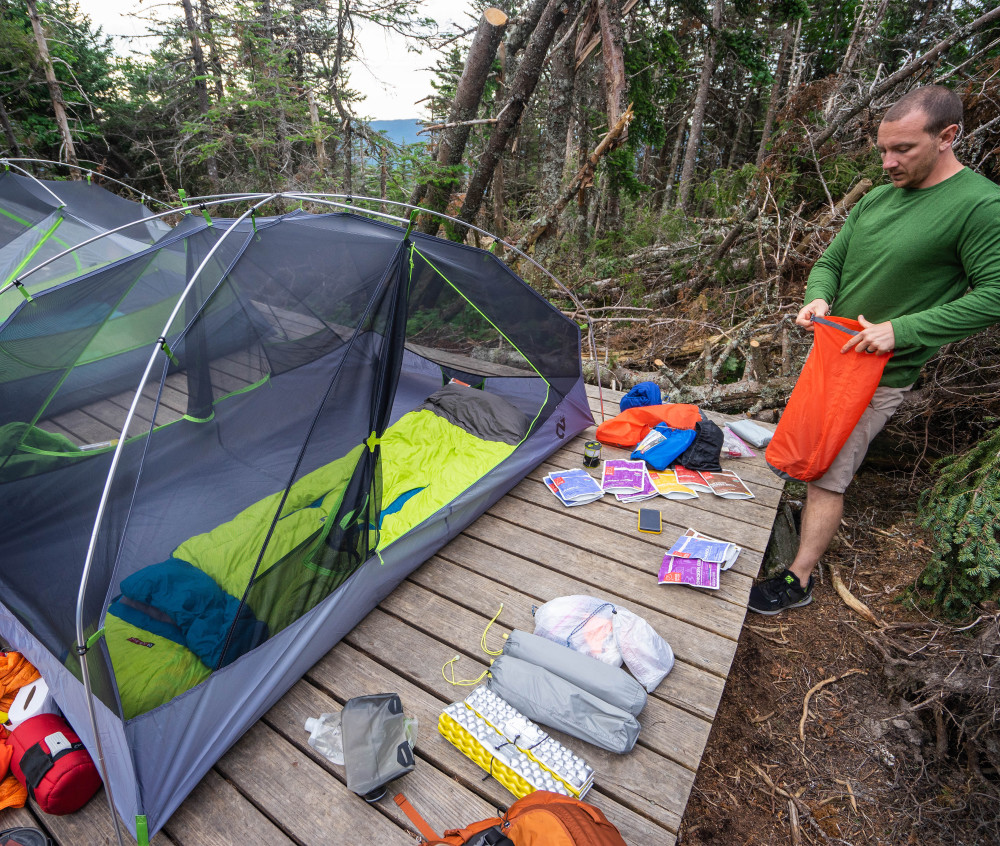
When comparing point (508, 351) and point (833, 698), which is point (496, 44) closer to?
point (508, 351)

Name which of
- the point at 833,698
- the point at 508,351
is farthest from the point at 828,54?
the point at 833,698

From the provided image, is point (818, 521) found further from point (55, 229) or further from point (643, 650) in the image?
point (55, 229)

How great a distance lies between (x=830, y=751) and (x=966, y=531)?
3.40 ft

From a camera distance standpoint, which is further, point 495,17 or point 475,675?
point 495,17

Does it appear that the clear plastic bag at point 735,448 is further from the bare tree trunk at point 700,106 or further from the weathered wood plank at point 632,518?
Answer: the bare tree trunk at point 700,106

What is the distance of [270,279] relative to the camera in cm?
222

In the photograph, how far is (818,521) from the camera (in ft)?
7.66

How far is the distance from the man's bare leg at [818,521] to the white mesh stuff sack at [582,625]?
1005mm

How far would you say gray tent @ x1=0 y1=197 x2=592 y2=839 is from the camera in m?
1.61

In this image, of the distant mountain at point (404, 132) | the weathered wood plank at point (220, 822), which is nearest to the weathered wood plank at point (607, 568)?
the weathered wood plank at point (220, 822)

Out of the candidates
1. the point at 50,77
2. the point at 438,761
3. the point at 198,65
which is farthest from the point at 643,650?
the point at 198,65

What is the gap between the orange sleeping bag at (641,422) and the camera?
3.34 metres

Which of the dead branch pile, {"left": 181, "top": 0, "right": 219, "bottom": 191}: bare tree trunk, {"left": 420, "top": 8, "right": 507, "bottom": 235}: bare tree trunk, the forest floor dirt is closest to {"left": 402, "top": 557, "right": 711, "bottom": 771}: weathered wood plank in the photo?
the forest floor dirt

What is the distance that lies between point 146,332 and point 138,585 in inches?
37.1
